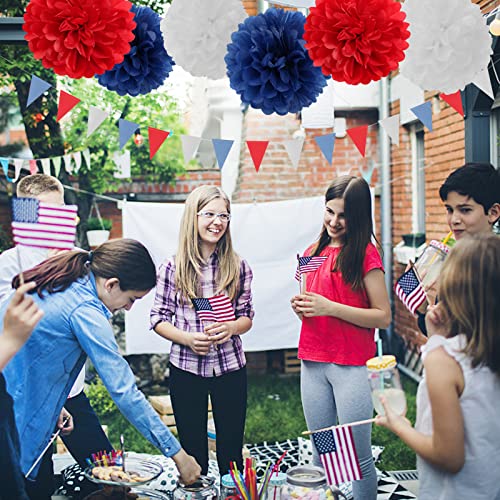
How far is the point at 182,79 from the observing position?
639 centimetres

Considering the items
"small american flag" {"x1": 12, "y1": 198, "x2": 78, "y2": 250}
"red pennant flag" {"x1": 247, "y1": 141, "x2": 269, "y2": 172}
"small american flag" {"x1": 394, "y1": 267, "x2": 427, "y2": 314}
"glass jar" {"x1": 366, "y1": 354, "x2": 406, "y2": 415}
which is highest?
"red pennant flag" {"x1": 247, "y1": 141, "x2": 269, "y2": 172}

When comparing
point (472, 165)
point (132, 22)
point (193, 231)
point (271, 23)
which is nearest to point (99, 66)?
point (132, 22)

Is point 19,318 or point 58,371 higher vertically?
point 19,318

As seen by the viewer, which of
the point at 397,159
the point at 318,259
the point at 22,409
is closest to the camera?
the point at 22,409

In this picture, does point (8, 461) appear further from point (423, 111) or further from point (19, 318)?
point (423, 111)

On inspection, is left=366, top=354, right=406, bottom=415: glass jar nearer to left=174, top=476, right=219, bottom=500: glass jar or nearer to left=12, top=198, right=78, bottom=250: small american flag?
left=174, top=476, right=219, bottom=500: glass jar

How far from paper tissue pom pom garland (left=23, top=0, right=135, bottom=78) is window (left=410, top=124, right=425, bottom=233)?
419cm

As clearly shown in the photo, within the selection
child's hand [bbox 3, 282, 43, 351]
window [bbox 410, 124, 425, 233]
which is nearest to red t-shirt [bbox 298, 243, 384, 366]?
child's hand [bbox 3, 282, 43, 351]

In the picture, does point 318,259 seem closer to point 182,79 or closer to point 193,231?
point 193,231

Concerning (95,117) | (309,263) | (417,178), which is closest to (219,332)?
(309,263)

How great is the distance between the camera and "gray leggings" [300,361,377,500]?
266cm

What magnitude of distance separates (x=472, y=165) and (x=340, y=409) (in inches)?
43.1

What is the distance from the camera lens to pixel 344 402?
8.77 ft

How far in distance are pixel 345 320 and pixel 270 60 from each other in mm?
1079
